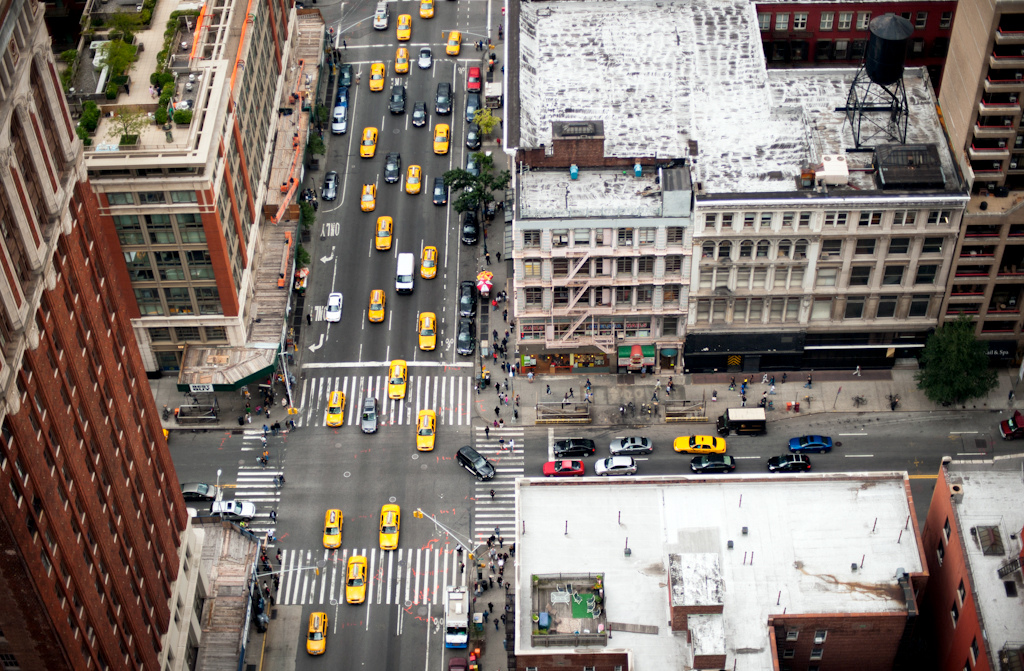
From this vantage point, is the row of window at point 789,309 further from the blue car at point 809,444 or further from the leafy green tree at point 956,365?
the blue car at point 809,444

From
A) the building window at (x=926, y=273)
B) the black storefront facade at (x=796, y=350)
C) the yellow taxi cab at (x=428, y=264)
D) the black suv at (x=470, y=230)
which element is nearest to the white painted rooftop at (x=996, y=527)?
the building window at (x=926, y=273)

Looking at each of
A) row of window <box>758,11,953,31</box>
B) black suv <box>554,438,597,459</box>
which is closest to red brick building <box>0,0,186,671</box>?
black suv <box>554,438,597,459</box>

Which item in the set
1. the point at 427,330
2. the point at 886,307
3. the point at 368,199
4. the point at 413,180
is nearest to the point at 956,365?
the point at 886,307

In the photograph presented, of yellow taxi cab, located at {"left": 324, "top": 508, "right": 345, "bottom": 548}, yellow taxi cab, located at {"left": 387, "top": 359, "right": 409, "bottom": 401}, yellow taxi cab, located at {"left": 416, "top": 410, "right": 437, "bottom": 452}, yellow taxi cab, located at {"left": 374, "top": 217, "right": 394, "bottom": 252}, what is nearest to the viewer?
yellow taxi cab, located at {"left": 324, "top": 508, "right": 345, "bottom": 548}

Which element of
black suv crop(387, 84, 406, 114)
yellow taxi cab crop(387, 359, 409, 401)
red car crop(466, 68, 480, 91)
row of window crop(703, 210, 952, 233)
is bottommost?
yellow taxi cab crop(387, 359, 409, 401)

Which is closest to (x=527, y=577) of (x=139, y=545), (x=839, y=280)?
(x=139, y=545)

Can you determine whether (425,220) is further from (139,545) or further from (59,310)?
(59,310)

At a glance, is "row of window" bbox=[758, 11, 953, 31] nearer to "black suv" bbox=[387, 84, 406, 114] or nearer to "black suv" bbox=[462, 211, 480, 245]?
"black suv" bbox=[462, 211, 480, 245]
